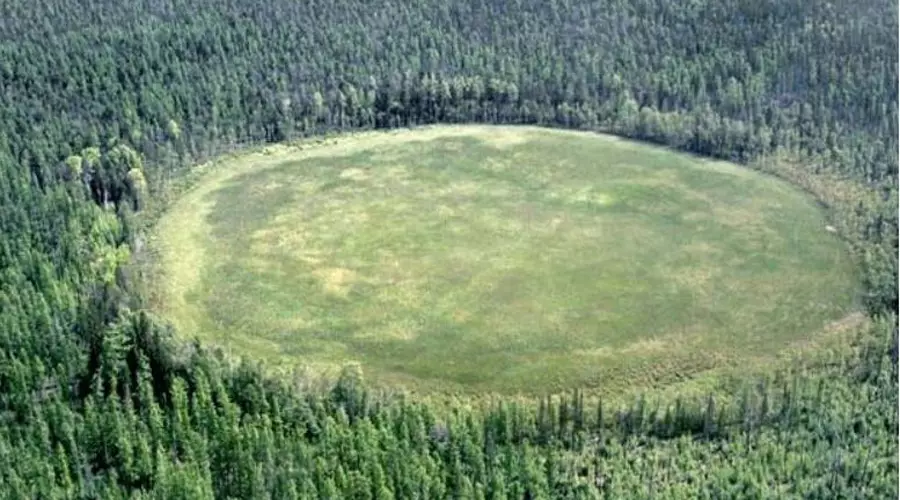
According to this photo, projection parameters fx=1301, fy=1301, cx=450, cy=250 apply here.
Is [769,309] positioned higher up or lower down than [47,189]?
lower down

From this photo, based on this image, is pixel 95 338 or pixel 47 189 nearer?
pixel 95 338

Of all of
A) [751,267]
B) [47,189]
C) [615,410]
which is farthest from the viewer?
[47,189]

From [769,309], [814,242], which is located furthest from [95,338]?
[814,242]

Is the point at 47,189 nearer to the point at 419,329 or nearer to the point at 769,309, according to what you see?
the point at 419,329

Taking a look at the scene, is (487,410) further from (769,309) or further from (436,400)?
(769,309)

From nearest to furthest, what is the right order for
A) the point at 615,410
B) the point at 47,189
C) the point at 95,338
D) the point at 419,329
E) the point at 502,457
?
the point at 502,457, the point at 615,410, the point at 95,338, the point at 419,329, the point at 47,189

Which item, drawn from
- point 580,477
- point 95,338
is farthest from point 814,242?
point 95,338
